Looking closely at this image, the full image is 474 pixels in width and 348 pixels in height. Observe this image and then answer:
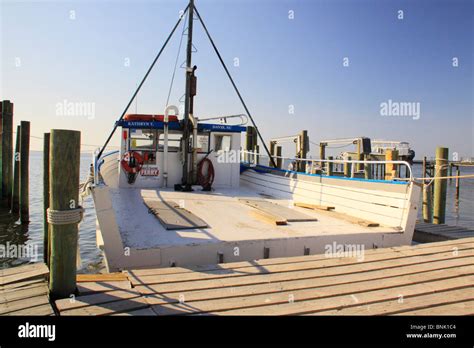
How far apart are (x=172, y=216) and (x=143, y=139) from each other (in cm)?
543

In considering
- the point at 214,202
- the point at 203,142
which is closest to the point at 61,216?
the point at 214,202

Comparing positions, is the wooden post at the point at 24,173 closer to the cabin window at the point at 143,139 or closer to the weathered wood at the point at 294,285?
the cabin window at the point at 143,139

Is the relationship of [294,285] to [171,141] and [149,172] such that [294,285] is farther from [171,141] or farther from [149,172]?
[171,141]

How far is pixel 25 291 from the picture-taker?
3.80 meters

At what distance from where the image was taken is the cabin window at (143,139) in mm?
11508

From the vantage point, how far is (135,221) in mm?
6609

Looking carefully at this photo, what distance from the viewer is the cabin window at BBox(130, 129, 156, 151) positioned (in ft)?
37.8

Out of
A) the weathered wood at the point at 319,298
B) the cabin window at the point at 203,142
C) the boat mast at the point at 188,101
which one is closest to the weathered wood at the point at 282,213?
the weathered wood at the point at 319,298

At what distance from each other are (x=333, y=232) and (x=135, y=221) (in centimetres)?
351

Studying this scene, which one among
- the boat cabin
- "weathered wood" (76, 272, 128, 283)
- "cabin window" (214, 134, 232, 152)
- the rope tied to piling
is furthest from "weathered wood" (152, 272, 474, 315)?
"cabin window" (214, 134, 232, 152)

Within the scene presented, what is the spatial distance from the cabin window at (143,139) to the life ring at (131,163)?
1.22 ft
